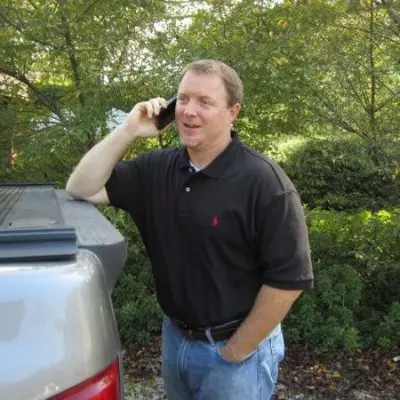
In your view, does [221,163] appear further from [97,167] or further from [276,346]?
[276,346]

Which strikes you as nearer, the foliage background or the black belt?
the black belt

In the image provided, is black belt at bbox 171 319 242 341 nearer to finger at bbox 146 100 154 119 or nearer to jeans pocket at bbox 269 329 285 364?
jeans pocket at bbox 269 329 285 364

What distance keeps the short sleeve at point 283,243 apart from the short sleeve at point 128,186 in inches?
22.4

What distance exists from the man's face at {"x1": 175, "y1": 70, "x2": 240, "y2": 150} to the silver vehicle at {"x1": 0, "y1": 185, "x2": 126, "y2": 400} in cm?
87

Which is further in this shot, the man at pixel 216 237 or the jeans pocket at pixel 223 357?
the jeans pocket at pixel 223 357

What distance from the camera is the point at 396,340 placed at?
4.68 meters

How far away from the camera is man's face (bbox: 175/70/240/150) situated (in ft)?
6.91

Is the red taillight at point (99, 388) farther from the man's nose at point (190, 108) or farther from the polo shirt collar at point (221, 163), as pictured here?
the man's nose at point (190, 108)

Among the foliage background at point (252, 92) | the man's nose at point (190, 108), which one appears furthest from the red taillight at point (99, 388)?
the foliage background at point (252, 92)

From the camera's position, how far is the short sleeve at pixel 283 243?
1.97m

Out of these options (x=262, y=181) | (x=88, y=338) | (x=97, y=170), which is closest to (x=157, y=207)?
(x=97, y=170)

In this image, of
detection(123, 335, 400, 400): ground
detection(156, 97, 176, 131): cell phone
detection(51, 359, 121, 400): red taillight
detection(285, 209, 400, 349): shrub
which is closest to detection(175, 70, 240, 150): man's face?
detection(156, 97, 176, 131): cell phone

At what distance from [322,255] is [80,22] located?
3.03 metres

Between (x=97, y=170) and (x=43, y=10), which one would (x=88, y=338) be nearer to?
(x=97, y=170)
